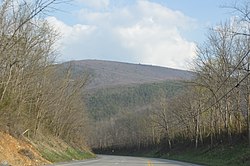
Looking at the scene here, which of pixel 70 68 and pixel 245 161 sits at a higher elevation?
pixel 70 68

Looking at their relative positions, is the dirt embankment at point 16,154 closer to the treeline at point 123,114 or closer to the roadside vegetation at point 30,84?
the roadside vegetation at point 30,84

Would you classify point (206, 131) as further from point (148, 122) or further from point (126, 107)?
point (126, 107)

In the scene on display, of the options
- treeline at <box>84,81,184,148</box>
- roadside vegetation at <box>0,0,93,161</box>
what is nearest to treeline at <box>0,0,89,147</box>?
roadside vegetation at <box>0,0,93,161</box>

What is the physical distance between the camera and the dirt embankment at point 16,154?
3144 cm

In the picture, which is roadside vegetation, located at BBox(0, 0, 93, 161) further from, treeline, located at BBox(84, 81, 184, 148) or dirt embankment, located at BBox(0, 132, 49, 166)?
treeline, located at BBox(84, 81, 184, 148)

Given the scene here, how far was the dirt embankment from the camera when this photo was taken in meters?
31.4

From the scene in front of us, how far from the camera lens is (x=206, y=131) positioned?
6116cm

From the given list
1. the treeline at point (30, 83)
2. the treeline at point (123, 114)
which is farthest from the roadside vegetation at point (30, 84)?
the treeline at point (123, 114)

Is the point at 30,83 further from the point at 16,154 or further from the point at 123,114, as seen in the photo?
the point at 123,114

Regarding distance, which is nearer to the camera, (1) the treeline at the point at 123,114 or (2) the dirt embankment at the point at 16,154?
(2) the dirt embankment at the point at 16,154

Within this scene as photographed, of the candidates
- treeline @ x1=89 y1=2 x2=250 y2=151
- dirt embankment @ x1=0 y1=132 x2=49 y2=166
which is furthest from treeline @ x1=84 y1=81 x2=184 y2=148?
dirt embankment @ x1=0 y1=132 x2=49 y2=166

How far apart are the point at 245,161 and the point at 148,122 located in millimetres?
75376

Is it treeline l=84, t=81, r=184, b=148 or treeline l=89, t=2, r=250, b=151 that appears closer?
treeline l=89, t=2, r=250, b=151

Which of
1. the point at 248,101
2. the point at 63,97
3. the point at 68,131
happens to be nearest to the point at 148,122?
the point at 68,131
